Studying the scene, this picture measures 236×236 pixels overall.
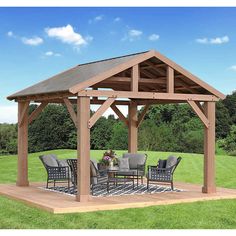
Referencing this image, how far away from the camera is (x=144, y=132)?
34469 mm

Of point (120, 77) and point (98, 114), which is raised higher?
point (120, 77)

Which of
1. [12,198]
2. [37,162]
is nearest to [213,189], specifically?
[12,198]

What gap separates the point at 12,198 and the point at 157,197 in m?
3.33

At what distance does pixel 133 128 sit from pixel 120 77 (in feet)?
13.1

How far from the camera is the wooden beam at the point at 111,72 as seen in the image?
1155cm

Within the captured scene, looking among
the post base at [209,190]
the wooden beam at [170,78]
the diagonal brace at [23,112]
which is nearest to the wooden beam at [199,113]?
the wooden beam at [170,78]

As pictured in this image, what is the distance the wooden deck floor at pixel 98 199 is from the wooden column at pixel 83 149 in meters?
0.25

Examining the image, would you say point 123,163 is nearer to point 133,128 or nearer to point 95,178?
point 133,128

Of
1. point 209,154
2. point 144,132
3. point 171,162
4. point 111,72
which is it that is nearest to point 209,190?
point 209,154

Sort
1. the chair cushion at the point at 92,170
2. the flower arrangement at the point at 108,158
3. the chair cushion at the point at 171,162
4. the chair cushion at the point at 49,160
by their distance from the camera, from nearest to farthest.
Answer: the chair cushion at the point at 92,170 < the chair cushion at the point at 171,162 < the chair cushion at the point at 49,160 < the flower arrangement at the point at 108,158

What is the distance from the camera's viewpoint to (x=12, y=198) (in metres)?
12.9

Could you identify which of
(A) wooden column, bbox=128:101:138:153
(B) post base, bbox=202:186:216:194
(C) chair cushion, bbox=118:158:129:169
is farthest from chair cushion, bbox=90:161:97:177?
(A) wooden column, bbox=128:101:138:153

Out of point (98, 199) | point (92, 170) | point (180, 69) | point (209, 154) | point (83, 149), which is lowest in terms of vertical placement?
point (98, 199)

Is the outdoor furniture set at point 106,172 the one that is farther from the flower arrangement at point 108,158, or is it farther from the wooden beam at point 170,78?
the wooden beam at point 170,78
